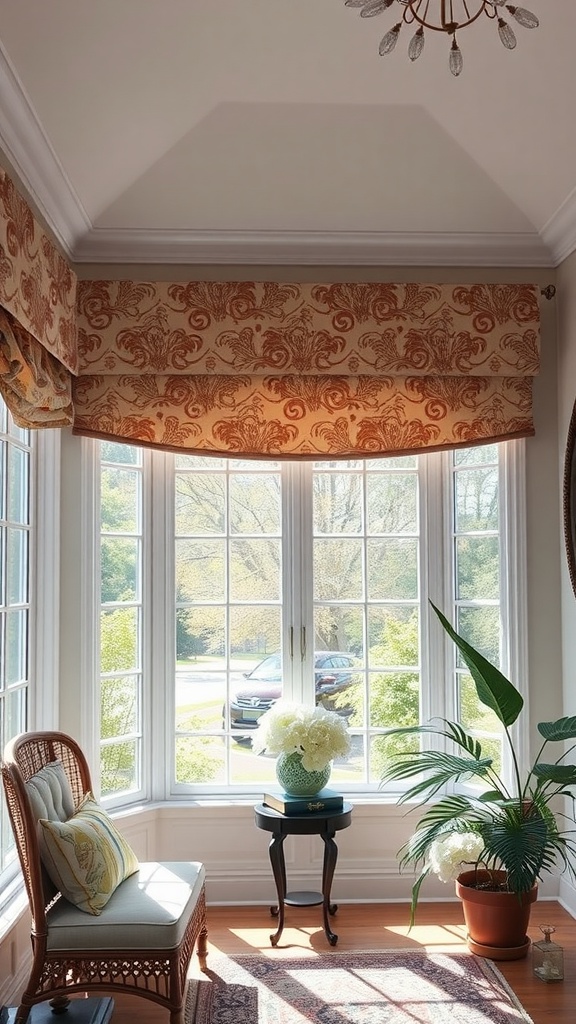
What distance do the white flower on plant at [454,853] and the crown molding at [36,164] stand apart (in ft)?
9.46

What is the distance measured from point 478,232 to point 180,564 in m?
1.98

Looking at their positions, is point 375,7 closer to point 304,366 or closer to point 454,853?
point 304,366

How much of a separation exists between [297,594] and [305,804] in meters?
0.96

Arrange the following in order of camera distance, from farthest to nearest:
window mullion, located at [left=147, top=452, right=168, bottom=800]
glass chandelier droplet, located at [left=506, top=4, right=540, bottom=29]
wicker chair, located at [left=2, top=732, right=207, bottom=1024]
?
1. window mullion, located at [left=147, top=452, right=168, bottom=800]
2. wicker chair, located at [left=2, top=732, right=207, bottom=1024]
3. glass chandelier droplet, located at [left=506, top=4, right=540, bottom=29]

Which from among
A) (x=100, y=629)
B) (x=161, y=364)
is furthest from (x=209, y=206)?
(x=100, y=629)

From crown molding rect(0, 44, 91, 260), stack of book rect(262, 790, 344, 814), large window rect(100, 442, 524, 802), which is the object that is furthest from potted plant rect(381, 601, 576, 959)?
crown molding rect(0, 44, 91, 260)

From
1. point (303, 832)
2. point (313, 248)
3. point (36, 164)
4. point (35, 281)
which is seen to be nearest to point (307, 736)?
point (303, 832)

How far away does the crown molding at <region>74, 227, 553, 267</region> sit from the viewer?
4.02m

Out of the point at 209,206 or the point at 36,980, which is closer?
the point at 36,980

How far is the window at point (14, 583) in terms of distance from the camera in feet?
10.9

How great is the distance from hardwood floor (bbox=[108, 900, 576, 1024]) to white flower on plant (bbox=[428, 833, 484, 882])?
271 millimetres

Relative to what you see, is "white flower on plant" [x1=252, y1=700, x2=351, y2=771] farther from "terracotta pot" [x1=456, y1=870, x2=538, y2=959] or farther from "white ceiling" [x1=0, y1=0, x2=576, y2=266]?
"white ceiling" [x1=0, y1=0, x2=576, y2=266]

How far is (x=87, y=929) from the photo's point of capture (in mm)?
2748

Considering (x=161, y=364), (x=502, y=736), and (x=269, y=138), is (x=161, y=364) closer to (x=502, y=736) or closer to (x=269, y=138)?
(x=269, y=138)
